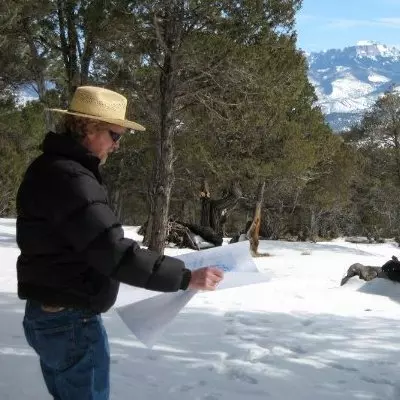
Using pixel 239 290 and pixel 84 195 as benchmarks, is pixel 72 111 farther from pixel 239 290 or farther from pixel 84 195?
pixel 239 290

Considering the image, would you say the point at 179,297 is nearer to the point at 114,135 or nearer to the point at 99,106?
the point at 114,135

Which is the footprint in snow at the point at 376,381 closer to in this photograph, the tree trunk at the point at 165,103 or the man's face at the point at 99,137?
the man's face at the point at 99,137

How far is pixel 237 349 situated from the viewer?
170 inches

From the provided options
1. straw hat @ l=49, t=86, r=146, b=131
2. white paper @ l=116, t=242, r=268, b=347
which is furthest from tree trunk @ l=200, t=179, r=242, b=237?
straw hat @ l=49, t=86, r=146, b=131

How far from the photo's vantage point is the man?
1758 mm

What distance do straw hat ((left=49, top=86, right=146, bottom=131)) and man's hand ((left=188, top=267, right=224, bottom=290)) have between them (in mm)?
613

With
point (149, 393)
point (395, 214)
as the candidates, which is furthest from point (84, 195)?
point (395, 214)

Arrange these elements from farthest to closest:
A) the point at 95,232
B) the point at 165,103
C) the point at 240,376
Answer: the point at 165,103 → the point at 240,376 → the point at 95,232

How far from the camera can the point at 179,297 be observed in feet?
7.63

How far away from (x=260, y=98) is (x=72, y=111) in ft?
27.3

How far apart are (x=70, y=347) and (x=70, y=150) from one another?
69cm

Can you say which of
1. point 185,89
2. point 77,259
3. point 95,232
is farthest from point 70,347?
point 185,89

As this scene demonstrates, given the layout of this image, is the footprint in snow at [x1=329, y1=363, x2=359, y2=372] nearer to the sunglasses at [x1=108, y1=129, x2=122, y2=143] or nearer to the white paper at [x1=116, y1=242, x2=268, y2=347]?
the white paper at [x1=116, y1=242, x2=268, y2=347]

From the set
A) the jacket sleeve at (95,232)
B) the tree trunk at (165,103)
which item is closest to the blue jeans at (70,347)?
the jacket sleeve at (95,232)
